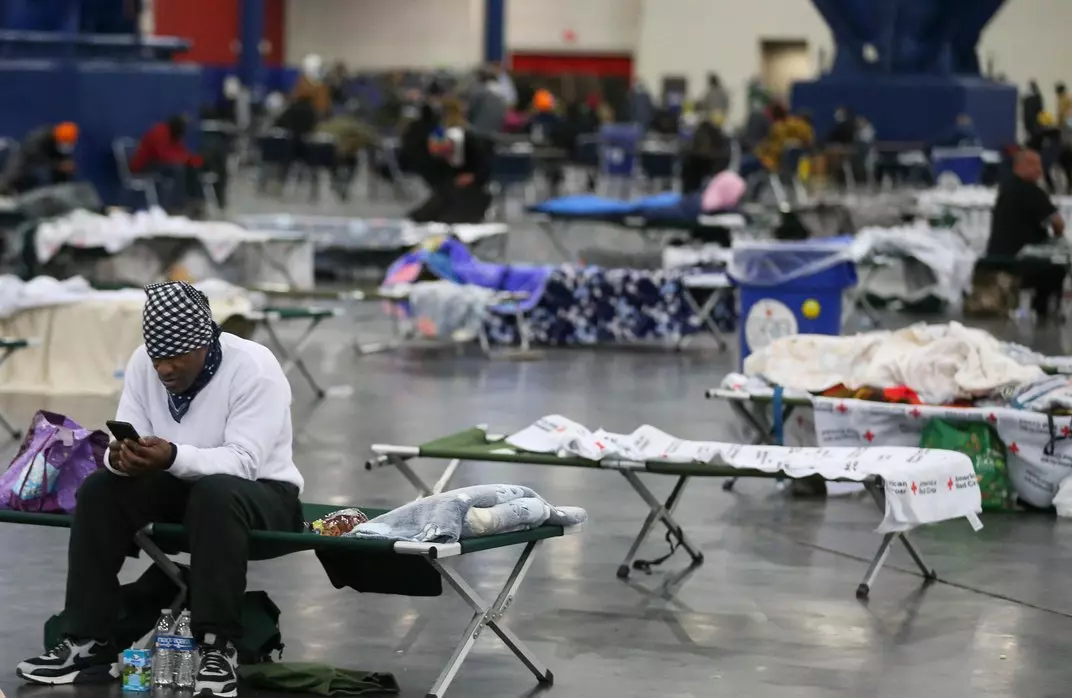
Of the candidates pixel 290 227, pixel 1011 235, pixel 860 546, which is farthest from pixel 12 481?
pixel 290 227

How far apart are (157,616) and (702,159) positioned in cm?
1580

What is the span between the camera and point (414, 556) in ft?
17.4

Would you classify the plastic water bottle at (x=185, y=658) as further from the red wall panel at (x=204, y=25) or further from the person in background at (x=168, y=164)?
the red wall panel at (x=204, y=25)

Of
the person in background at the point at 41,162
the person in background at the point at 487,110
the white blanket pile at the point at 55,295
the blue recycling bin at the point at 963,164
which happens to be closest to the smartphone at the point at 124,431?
the white blanket pile at the point at 55,295

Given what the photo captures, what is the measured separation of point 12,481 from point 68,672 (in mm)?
587

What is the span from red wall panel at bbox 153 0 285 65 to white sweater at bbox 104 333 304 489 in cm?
3679

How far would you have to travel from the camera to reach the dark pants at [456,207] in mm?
16641

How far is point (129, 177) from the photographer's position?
19172 mm

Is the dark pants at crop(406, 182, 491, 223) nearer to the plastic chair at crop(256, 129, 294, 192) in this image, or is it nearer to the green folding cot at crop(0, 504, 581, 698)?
the plastic chair at crop(256, 129, 294, 192)

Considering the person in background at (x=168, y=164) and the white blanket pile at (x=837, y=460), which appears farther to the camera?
the person in background at (x=168, y=164)

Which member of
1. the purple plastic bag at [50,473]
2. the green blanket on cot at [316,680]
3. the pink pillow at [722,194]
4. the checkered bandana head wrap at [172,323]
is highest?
the checkered bandana head wrap at [172,323]

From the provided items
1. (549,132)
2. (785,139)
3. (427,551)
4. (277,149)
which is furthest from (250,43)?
(427,551)

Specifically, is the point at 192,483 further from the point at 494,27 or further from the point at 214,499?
the point at 494,27

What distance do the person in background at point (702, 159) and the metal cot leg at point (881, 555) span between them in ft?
44.2
